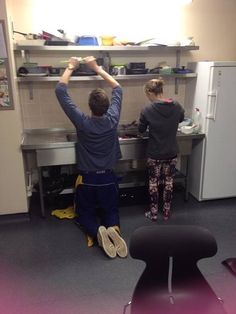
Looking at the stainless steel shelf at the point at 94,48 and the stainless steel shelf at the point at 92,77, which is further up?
the stainless steel shelf at the point at 94,48

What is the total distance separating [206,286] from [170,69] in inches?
93.6

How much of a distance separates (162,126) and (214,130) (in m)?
0.69

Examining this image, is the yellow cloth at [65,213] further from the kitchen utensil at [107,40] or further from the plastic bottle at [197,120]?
the kitchen utensil at [107,40]

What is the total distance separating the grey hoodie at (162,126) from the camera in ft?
9.16

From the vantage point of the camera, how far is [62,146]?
9.49 ft

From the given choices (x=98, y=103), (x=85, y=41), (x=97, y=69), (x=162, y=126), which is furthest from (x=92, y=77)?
(x=162, y=126)

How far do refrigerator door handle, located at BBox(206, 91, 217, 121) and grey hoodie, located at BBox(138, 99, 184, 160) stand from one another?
397mm

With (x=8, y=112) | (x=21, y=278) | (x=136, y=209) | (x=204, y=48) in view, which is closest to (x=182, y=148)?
(x=136, y=209)

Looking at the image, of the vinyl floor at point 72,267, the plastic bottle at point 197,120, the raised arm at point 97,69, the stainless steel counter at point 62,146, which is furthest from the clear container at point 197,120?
the raised arm at point 97,69

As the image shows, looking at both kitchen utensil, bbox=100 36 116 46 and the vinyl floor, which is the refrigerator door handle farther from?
kitchen utensil, bbox=100 36 116 46

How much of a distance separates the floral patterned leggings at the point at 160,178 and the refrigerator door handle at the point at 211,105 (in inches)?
23.8

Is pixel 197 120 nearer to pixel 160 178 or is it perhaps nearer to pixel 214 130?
pixel 214 130

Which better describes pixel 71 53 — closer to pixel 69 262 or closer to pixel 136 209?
pixel 136 209

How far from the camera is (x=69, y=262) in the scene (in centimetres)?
242
